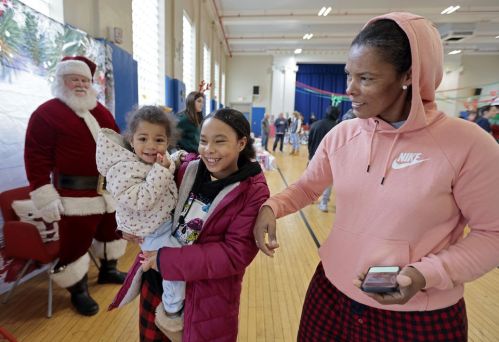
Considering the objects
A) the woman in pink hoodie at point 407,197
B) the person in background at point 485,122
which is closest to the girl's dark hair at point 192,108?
the woman in pink hoodie at point 407,197

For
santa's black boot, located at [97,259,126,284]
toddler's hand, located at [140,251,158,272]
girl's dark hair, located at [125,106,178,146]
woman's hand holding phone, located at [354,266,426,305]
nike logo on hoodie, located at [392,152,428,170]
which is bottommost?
santa's black boot, located at [97,259,126,284]

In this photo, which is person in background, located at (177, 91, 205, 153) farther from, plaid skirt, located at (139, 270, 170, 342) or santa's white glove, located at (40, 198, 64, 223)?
plaid skirt, located at (139, 270, 170, 342)

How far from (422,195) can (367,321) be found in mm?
400

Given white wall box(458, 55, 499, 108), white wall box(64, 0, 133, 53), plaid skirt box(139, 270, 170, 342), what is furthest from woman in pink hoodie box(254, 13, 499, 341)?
white wall box(458, 55, 499, 108)

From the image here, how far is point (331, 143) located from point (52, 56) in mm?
2424

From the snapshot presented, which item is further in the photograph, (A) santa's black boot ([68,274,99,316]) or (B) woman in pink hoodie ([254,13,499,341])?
(A) santa's black boot ([68,274,99,316])

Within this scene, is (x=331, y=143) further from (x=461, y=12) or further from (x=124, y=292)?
(x=461, y=12)

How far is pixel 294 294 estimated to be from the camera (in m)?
2.43

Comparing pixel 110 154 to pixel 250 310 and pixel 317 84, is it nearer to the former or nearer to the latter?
pixel 250 310

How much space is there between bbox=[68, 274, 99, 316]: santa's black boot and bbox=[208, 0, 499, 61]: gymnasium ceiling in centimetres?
913

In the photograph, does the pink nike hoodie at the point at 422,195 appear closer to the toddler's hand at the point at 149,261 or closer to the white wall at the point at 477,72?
the toddler's hand at the point at 149,261

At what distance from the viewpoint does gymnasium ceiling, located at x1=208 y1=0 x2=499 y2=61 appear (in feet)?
30.5

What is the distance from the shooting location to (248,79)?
16.9 meters

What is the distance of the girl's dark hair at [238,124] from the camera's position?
106 cm
